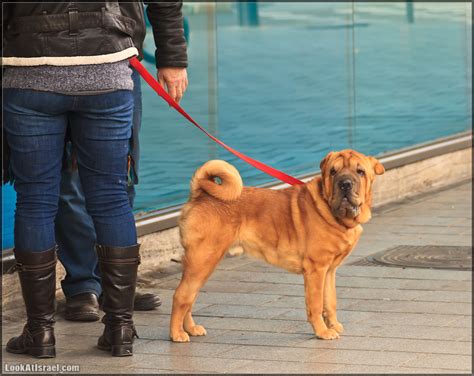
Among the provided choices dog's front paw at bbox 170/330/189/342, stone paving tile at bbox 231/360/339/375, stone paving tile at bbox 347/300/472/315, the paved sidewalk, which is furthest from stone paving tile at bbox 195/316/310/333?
stone paving tile at bbox 231/360/339/375

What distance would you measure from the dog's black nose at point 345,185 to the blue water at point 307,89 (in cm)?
198

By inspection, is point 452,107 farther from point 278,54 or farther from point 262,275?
point 262,275

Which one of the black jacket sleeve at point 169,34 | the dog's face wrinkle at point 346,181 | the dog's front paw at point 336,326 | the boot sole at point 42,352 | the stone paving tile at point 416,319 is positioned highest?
the black jacket sleeve at point 169,34

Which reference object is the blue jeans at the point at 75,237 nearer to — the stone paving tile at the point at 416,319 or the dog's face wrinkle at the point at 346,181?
the dog's face wrinkle at the point at 346,181

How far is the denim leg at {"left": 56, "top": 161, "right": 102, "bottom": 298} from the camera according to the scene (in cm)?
646

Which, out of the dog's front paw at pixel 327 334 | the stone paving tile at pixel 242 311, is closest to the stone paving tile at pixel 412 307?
the stone paving tile at pixel 242 311

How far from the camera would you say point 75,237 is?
6.50m

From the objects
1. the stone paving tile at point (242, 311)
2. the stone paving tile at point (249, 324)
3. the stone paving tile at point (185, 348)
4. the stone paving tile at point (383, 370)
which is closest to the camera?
the stone paving tile at point (383, 370)

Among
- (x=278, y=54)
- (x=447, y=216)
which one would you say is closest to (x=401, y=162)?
(x=447, y=216)

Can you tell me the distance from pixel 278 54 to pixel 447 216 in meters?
1.76

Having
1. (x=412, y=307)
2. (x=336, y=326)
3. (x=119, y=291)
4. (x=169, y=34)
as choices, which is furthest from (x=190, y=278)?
(x=412, y=307)

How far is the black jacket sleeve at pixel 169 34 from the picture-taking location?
18.5 ft

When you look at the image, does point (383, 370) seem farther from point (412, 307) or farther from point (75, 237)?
point (75, 237)

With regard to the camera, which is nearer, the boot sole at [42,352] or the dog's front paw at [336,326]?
the boot sole at [42,352]
